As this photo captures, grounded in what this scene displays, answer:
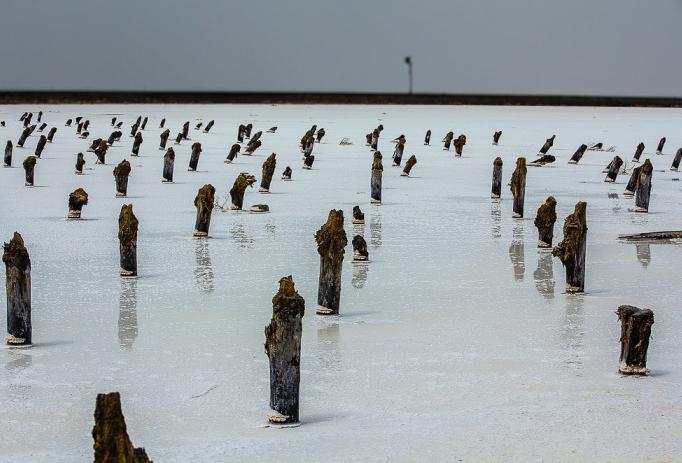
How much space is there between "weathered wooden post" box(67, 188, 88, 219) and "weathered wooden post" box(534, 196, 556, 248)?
7.64 m

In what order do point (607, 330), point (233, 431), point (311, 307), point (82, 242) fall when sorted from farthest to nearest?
point (82, 242)
point (311, 307)
point (607, 330)
point (233, 431)

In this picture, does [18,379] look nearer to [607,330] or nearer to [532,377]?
[532,377]

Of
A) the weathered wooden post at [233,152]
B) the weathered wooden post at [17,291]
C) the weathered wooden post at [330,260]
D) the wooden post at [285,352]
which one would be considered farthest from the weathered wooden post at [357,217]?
the weathered wooden post at [233,152]

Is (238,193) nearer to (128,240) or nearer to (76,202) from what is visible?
(76,202)

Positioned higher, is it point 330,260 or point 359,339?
point 330,260

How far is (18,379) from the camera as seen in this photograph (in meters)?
9.03

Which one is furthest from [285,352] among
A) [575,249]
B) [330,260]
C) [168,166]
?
[168,166]

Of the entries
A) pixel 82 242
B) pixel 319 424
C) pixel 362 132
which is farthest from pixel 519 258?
pixel 362 132

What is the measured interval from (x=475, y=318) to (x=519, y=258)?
158 inches

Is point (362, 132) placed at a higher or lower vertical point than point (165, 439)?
higher

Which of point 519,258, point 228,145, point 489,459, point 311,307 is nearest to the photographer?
point 489,459

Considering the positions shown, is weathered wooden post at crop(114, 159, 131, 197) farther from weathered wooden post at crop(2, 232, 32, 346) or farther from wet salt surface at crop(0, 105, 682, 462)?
weathered wooden post at crop(2, 232, 32, 346)

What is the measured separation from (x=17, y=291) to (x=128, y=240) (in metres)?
3.54

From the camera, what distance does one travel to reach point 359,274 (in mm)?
13961
